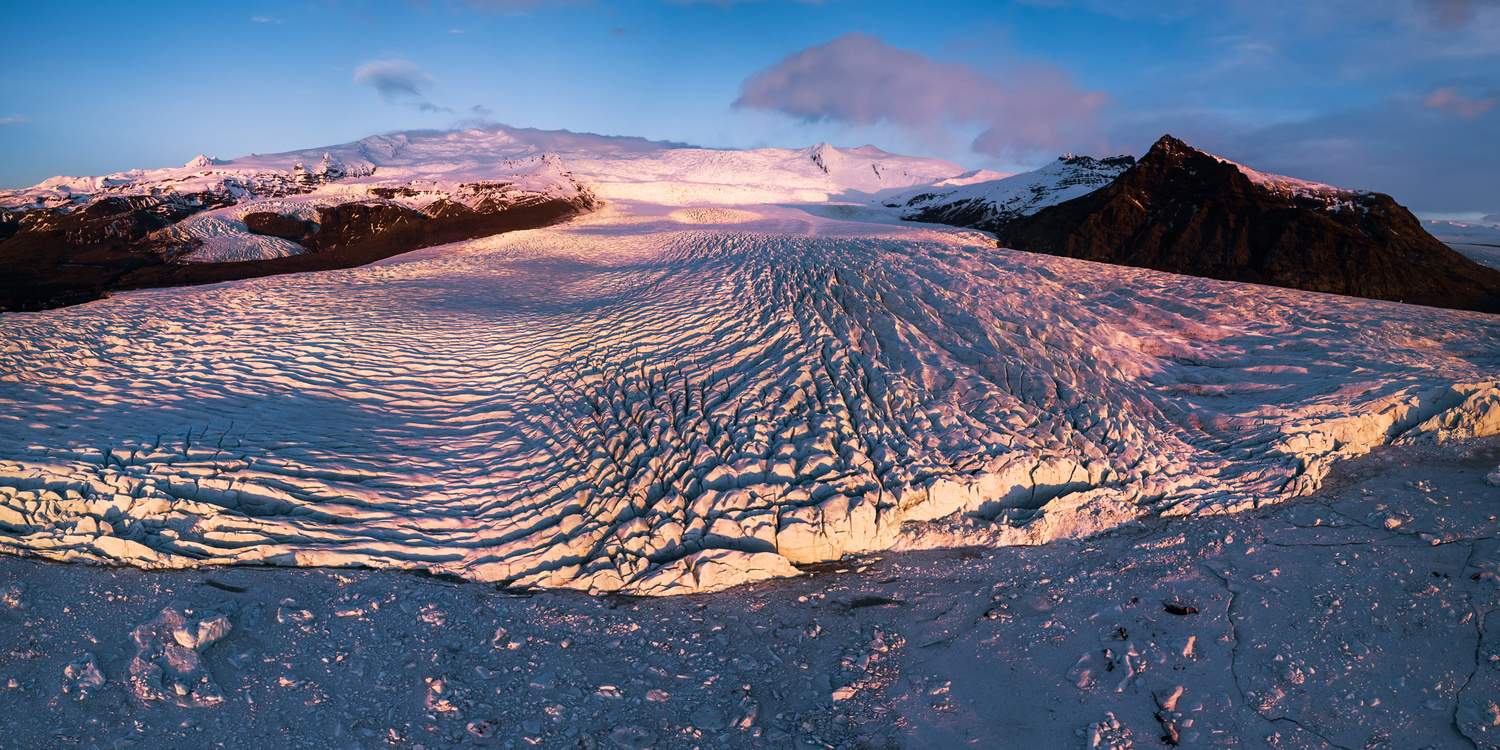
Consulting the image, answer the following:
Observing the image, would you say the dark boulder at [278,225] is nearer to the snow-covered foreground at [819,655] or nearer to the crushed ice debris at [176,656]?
the snow-covered foreground at [819,655]

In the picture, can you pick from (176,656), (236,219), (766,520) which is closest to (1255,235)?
(766,520)

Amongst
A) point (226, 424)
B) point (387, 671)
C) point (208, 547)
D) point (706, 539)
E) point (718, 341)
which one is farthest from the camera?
point (718, 341)

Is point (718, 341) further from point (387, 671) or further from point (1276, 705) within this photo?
point (1276, 705)

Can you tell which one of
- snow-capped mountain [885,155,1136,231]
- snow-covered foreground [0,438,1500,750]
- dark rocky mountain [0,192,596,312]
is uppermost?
snow-capped mountain [885,155,1136,231]

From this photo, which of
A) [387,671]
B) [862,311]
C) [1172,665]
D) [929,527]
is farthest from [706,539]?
[862,311]

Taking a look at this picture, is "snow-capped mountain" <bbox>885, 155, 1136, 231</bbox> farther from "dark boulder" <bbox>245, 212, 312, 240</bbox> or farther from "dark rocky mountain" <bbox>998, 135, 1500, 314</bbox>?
"dark boulder" <bbox>245, 212, 312, 240</bbox>

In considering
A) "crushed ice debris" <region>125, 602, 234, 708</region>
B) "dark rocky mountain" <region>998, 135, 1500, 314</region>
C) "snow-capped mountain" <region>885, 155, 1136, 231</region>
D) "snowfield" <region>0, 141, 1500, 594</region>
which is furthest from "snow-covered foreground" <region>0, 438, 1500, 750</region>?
"snow-capped mountain" <region>885, 155, 1136, 231</region>
